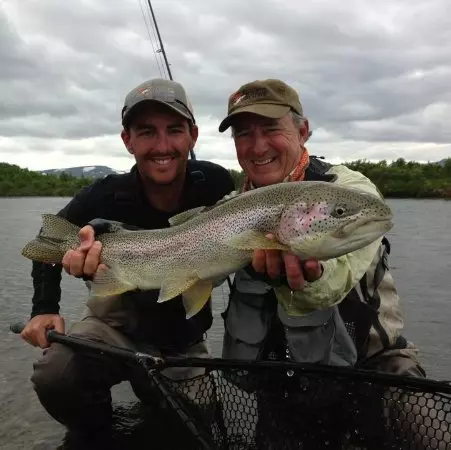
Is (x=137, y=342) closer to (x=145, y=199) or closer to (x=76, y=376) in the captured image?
(x=76, y=376)

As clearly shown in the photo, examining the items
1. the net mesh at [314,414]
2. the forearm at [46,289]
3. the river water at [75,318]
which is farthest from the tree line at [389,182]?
the net mesh at [314,414]

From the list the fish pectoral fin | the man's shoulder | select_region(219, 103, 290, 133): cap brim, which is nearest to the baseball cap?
select_region(219, 103, 290, 133): cap brim

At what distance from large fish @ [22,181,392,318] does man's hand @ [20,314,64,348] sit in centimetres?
55

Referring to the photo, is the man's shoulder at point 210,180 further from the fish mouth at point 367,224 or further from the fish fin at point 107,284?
the fish mouth at point 367,224

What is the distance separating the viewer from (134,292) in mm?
4164

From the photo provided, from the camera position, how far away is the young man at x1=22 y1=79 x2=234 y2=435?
12.3ft

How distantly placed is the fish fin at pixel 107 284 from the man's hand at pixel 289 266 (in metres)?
1.01

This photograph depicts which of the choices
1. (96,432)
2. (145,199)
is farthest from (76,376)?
(145,199)

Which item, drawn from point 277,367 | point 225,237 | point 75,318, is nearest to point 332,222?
point 225,237

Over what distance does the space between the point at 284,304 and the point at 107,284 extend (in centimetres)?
113

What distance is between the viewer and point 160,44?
25.0 ft

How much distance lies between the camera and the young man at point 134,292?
3744 millimetres

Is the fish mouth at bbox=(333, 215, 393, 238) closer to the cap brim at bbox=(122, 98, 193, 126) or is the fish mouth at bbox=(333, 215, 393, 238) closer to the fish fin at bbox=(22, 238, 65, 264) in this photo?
the cap brim at bbox=(122, 98, 193, 126)

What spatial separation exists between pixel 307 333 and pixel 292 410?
1.43 feet
